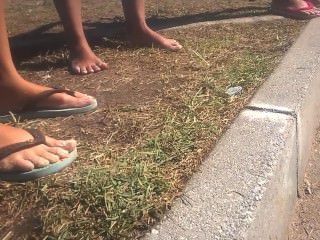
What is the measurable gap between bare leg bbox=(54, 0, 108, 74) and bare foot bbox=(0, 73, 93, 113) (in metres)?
0.58

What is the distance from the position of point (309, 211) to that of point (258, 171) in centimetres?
44

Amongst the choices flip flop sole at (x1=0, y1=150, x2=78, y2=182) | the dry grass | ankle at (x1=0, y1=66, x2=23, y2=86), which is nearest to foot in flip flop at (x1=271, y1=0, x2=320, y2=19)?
the dry grass

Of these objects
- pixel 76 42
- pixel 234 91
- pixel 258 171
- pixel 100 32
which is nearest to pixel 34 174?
pixel 258 171

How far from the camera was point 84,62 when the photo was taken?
2713 mm

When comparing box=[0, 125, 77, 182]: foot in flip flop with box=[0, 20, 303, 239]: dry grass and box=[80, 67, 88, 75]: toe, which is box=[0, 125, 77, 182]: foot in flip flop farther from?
box=[80, 67, 88, 75]: toe

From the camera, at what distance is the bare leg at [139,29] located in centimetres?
305

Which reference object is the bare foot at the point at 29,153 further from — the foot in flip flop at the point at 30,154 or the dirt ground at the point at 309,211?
the dirt ground at the point at 309,211

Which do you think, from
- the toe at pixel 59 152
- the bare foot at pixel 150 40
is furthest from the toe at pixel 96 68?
the toe at pixel 59 152

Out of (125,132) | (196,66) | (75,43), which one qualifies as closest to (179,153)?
(125,132)

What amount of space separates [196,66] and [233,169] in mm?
1122

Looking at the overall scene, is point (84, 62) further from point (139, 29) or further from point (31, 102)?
point (31, 102)

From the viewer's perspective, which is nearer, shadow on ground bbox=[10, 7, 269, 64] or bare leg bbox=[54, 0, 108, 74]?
bare leg bbox=[54, 0, 108, 74]

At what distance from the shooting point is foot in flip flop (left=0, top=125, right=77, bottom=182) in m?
1.61

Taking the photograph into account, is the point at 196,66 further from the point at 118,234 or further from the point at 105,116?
the point at 118,234
